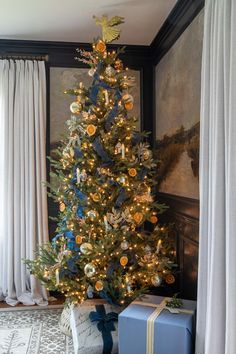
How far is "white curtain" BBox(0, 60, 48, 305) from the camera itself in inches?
136

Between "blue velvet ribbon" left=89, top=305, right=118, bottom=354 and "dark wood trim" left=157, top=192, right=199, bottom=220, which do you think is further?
"dark wood trim" left=157, top=192, right=199, bottom=220

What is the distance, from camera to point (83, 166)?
2639 mm

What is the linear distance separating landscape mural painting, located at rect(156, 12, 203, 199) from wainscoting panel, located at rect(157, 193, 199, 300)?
0.09 meters

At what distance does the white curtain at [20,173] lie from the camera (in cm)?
345

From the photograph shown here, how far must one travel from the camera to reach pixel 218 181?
66.9 inches

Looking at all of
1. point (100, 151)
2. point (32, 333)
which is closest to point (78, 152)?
point (100, 151)

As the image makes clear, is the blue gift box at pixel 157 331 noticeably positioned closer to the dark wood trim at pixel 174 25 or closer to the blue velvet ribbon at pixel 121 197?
the blue velvet ribbon at pixel 121 197

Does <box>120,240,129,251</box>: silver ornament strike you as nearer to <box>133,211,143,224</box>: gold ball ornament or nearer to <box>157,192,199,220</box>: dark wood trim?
<box>133,211,143,224</box>: gold ball ornament

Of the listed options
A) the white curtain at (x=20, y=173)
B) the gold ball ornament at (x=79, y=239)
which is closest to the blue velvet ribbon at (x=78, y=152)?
the gold ball ornament at (x=79, y=239)

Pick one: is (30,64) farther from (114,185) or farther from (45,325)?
(45,325)

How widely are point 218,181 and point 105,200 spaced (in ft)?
3.60

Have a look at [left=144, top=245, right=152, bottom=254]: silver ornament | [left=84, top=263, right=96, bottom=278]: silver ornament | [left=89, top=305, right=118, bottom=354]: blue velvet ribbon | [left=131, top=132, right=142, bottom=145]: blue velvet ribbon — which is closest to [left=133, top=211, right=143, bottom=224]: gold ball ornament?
[left=144, top=245, right=152, bottom=254]: silver ornament

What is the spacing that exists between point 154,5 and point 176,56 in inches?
18.2

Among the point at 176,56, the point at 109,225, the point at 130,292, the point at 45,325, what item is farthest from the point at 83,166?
the point at 45,325
